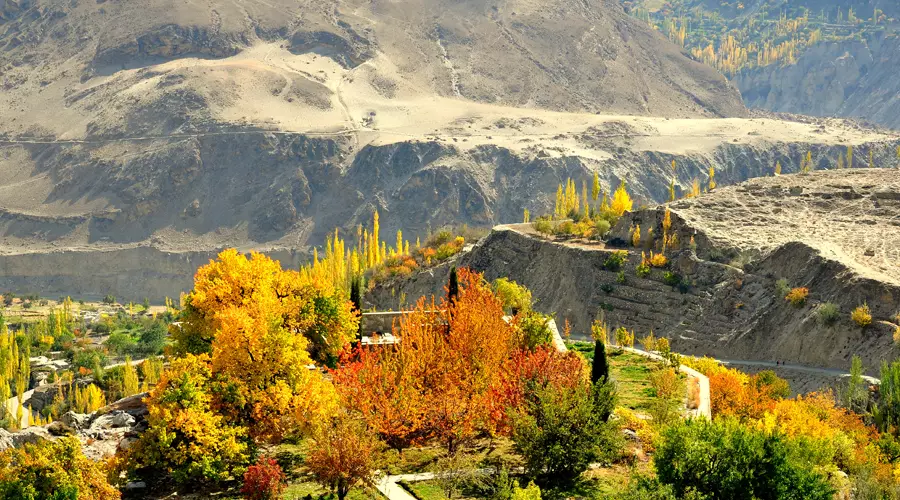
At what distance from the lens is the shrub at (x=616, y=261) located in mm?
64875

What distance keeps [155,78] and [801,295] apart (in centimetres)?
12250

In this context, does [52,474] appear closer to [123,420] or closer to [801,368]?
[123,420]

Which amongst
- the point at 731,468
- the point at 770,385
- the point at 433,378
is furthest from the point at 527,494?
the point at 770,385

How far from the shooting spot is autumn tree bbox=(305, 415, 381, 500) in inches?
933

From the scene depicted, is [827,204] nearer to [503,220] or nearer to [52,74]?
[503,220]

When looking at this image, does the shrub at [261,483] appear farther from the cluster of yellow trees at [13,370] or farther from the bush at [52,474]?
the cluster of yellow trees at [13,370]

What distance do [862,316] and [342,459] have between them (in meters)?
34.0


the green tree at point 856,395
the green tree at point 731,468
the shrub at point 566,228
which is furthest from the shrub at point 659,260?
the green tree at point 731,468

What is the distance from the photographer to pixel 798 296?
2136 inches

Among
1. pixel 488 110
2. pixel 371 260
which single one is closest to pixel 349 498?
pixel 371 260

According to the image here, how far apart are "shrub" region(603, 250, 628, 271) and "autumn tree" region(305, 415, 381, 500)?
41793 mm

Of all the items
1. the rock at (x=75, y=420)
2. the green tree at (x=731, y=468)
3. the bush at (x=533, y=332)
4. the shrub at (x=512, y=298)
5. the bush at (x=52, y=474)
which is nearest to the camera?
the bush at (x=52, y=474)

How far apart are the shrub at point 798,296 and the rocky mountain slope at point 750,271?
252mm

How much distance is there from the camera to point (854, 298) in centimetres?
5206
